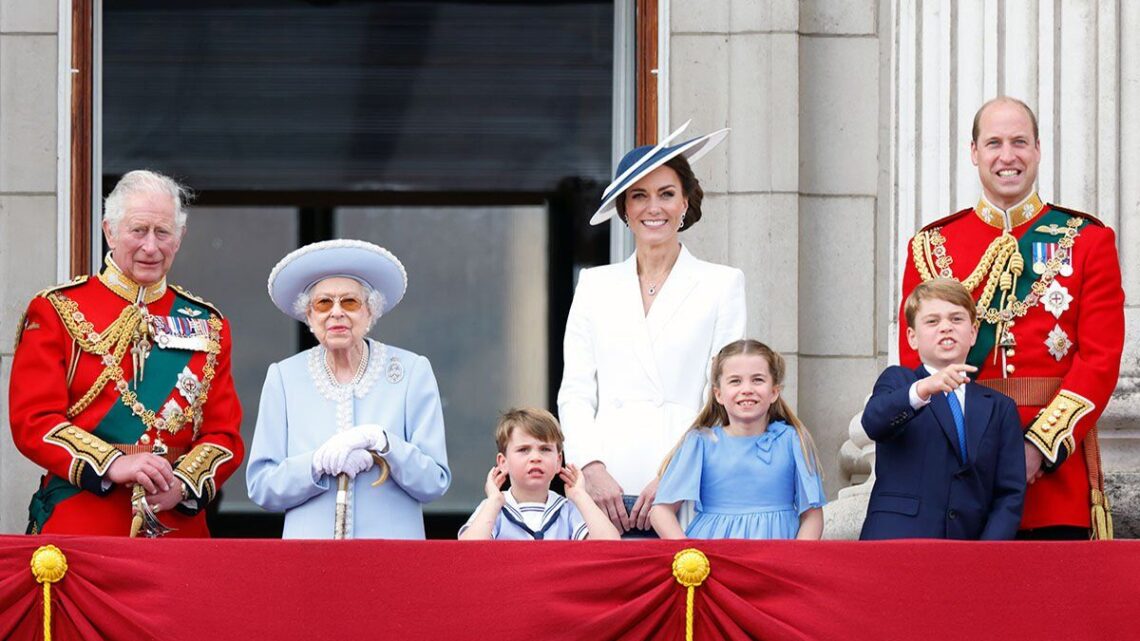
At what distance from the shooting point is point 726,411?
5.65 meters

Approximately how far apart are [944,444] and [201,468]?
1.95 metres

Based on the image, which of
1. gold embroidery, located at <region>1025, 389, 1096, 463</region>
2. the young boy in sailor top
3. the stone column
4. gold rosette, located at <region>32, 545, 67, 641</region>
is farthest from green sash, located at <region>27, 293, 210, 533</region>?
the stone column

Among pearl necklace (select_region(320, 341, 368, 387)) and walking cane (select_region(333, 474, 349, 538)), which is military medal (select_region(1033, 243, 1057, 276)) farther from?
walking cane (select_region(333, 474, 349, 538))

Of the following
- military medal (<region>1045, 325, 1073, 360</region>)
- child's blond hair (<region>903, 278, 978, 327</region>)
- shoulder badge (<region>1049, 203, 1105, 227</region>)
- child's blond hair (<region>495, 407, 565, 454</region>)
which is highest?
shoulder badge (<region>1049, 203, 1105, 227</region>)

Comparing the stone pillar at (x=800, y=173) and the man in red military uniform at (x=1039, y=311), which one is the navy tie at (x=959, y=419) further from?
the stone pillar at (x=800, y=173)

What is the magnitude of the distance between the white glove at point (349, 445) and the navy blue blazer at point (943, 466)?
1.24 meters

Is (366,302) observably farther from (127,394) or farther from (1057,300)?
(1057,300)

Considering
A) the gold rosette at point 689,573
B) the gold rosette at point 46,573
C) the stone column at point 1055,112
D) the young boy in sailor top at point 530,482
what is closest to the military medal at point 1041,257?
the stone column at point 1055,112

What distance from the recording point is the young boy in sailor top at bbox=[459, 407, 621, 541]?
555 centimetres

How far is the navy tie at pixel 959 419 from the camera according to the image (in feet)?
17.8

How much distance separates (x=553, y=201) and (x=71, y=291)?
20.1ft

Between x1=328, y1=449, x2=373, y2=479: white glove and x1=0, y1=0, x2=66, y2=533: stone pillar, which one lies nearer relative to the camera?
x1=328, y1=449, x2=373, y2=479: white glove

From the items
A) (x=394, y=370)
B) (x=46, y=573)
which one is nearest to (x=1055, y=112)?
(x=394, y=370)

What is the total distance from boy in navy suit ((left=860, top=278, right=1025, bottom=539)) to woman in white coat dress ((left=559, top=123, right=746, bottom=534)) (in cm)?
61
